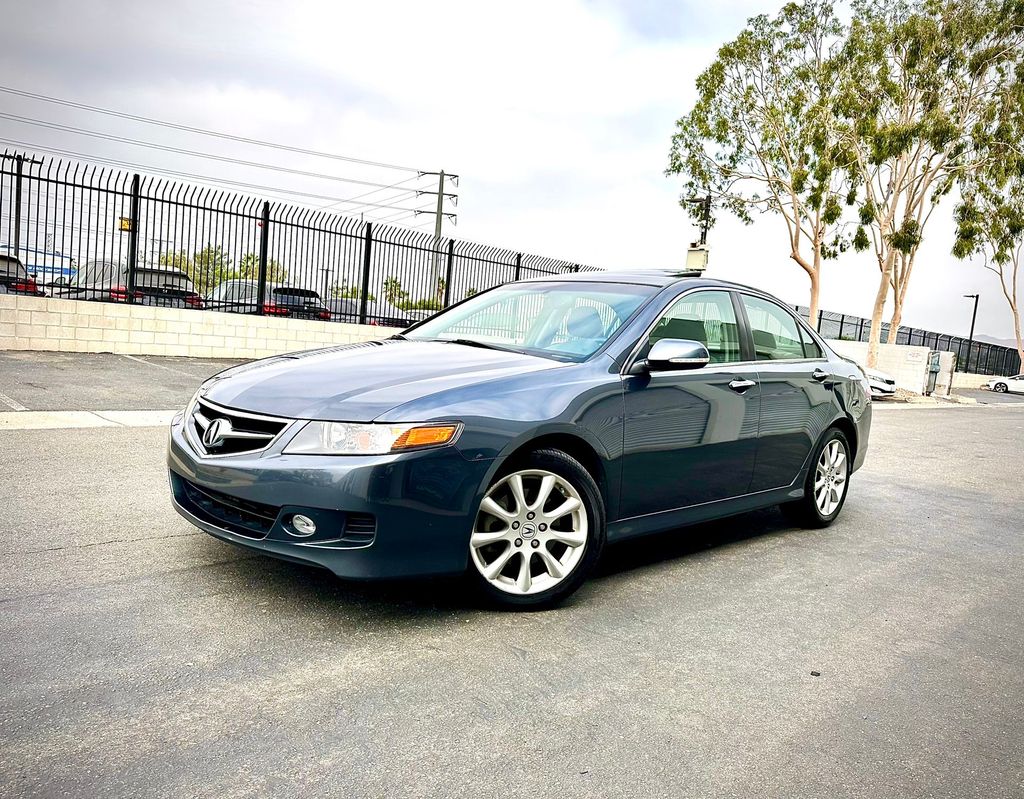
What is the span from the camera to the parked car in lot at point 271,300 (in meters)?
15.9

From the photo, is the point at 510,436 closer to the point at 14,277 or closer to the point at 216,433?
the point at 216,433

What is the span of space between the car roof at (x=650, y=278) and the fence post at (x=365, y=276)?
40.8 feet

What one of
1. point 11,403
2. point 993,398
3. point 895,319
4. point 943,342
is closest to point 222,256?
point 11,403

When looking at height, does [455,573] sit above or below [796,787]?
above

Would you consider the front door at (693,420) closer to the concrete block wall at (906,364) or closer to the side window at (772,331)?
the side window at (772,331)

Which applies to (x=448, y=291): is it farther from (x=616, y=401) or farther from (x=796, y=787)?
(x=796, y=787)

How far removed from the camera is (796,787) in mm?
2598

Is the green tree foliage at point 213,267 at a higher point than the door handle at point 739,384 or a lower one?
higher

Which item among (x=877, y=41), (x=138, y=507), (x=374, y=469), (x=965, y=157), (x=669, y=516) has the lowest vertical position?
(x=138, y=507)

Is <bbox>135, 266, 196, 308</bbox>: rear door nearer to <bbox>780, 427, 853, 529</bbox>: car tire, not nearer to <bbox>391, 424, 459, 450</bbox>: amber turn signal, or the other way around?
<bbox>780, 427, 853, 529</bbox>: car tire

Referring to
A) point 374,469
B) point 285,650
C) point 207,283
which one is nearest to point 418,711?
point 285,650

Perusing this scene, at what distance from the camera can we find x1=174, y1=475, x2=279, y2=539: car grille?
3504 millimetres

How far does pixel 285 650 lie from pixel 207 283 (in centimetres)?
1348

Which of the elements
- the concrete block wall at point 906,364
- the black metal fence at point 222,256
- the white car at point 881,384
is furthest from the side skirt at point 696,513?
the concrete block wall at point 906,364
